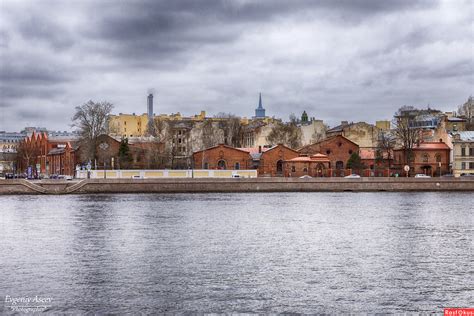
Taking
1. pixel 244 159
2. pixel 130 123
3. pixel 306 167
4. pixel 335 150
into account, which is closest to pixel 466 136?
pixel 335 150

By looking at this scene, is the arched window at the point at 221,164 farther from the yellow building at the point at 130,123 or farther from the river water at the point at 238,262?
the yellow building at the point at 130,123

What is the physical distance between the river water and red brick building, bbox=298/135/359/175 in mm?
42361

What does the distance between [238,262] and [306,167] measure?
57.4 m

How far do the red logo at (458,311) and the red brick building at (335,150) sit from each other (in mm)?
67493

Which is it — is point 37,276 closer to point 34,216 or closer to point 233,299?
point 233,299

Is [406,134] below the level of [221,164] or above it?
above

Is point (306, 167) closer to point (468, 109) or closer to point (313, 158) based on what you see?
point (313, 158)

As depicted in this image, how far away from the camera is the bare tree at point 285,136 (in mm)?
104931

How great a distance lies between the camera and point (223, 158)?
83.9 meters

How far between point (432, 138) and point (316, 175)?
17.8 m

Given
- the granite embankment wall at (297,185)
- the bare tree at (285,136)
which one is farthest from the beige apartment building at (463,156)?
the bare tree at (285,136)

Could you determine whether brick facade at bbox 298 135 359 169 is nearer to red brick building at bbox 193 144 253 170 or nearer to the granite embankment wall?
red brick building at bbox 193 144 253 170

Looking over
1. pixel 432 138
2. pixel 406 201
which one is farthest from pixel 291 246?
pixel 432 138

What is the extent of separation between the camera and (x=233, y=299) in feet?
61.5
